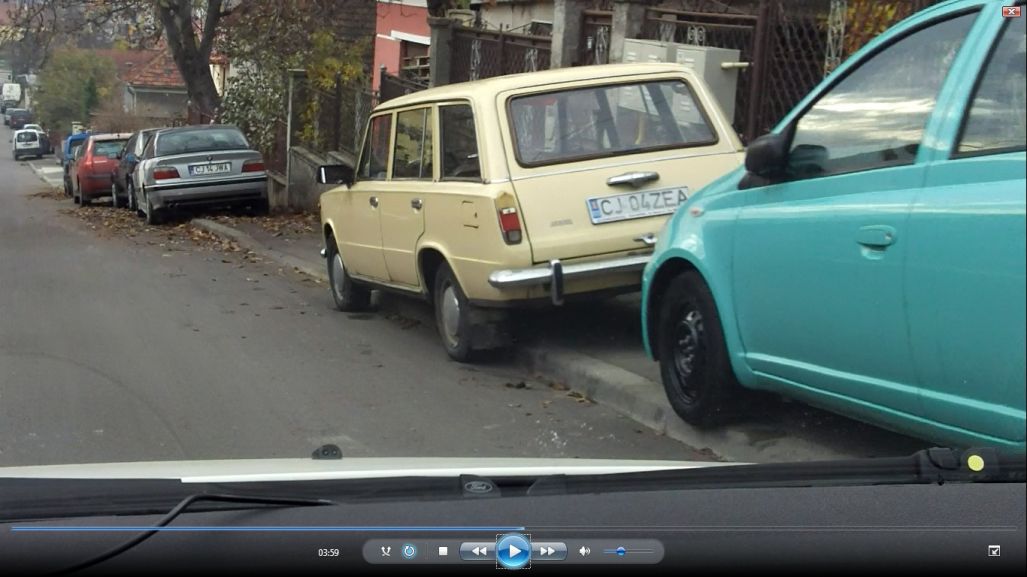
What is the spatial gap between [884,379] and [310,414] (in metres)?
3.62

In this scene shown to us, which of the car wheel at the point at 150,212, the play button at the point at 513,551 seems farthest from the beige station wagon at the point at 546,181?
the car wheel at the point at 150,212

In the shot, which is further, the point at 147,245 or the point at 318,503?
the point at 147,245

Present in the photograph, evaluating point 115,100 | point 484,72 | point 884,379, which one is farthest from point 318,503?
point 115,100

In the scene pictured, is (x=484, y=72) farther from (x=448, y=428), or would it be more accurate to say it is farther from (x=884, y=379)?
(x=884, y=379)

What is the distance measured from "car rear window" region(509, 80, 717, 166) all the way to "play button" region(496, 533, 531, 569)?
544 cm

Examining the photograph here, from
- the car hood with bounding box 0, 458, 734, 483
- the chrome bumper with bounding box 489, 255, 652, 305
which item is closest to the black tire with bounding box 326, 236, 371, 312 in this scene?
the chrome bumper with bounding box 489, 255, 652, 305

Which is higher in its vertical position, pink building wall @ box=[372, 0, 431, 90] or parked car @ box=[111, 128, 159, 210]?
pink building wall @ box=[372, 0, 431, 90]

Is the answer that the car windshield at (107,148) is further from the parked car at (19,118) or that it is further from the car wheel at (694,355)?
the parked car at (19,118)

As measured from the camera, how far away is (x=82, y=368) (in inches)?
323

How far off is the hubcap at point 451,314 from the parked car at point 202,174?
492 inches

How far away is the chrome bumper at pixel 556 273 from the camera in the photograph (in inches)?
286

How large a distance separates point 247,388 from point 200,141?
13.9m

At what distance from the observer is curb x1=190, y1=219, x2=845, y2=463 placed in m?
5.64

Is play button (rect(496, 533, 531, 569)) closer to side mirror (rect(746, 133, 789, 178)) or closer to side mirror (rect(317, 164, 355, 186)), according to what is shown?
side mirror (rect(746, 133, 789, 178))
